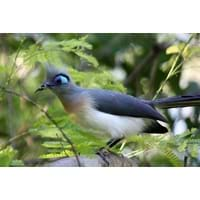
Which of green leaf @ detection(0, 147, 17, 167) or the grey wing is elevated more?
the grey wing

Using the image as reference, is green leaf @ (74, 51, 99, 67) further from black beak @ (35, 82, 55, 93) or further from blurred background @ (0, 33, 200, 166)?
black beak @ (35, 82, 55, 93)

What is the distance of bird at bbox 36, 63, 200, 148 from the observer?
6.32 ft

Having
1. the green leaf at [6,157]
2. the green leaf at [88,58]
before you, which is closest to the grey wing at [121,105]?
the green leaf at [88,58]

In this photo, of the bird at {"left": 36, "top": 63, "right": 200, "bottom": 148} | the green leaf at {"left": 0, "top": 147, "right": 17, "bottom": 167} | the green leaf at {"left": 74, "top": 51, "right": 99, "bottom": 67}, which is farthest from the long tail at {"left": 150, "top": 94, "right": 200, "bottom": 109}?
the green leaf at {"left": 0, "top": 147, "right": 17, "bottom": 167}

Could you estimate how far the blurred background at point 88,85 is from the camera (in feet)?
6.34

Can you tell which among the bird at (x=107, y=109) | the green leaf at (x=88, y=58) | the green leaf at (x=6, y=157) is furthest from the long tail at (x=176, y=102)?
the green leaf at (x=6, y=157)

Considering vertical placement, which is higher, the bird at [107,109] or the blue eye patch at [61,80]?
the blue eye patch at [61,80]

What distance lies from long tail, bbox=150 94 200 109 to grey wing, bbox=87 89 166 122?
0.10ft

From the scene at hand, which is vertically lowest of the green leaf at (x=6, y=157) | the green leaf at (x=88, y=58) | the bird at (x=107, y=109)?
the green leaf at (x=6, y=157)

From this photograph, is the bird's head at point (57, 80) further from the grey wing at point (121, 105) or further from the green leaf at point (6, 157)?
the green leaf at point (6, 157)
